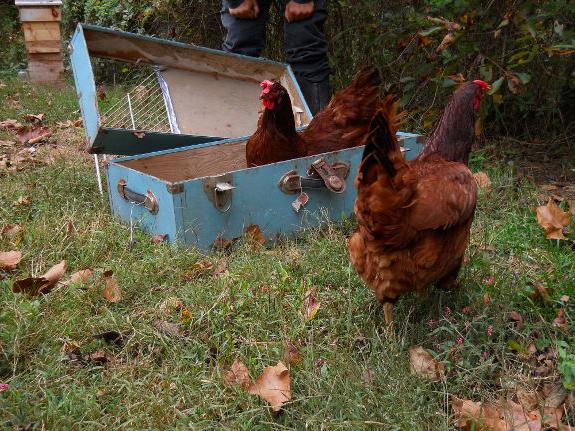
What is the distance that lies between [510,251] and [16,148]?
3942mm

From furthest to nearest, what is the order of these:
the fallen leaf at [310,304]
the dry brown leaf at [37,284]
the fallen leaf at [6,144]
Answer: the fallen leaf at [6,144] → the dry brown leaf at [37,284] → the fallen leaf at [310,304]

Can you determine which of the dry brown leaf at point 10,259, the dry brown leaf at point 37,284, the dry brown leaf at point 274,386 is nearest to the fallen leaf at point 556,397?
the dry brown leaf at point 274,386

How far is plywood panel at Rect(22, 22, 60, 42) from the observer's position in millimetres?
8305

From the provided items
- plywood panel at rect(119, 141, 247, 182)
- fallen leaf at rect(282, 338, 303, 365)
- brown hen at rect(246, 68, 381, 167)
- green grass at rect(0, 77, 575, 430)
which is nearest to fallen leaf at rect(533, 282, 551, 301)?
green grass at rect(0, 77, 575, 430)

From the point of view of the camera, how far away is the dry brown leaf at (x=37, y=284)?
8.39 ft

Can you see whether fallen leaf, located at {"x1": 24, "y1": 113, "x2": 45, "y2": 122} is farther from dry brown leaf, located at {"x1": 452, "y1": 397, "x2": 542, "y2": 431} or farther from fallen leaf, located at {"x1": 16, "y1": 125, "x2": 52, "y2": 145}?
dry brown leaf, located at {"x1": 452, "y1": 397, "x2": 542, "y2": 431}

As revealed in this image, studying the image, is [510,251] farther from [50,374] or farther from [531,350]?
[50,374]

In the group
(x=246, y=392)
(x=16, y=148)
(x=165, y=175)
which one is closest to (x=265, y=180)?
(x=165, y=175)

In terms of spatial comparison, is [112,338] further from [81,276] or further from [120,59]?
[120,59]

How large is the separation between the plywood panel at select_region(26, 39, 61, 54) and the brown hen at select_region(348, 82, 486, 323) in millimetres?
7215

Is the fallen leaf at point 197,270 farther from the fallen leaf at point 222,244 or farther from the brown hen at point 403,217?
the brown hen at point 403,217

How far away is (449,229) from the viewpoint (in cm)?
225

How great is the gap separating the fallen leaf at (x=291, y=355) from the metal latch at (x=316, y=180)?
1.23m

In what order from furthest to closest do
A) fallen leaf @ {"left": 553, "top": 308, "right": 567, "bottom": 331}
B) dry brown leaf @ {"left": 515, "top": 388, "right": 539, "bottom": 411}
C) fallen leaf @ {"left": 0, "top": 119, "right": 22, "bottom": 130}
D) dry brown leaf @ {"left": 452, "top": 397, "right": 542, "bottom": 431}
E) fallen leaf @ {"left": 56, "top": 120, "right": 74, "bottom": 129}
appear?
fallen leaf @ {"left": 56, "top": 120, "right": 74, "bottom": 129}, fallen leaf @ {"left": 0, "top": 119, "right": 22, "bottom": 130}, fallen leaf @ {"left": 553, "top": 308, "right": 567, "bottom": 331}, dry brown leaf @ {"left": 515, "top": 388, "right": 539, "bottom": 411}, dry brown leaf @ {"left": 452, "top": 397, "right": 542, "bottom": 431}
